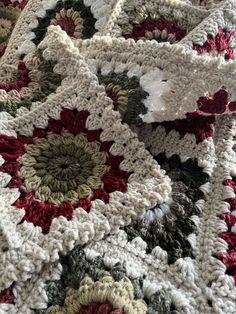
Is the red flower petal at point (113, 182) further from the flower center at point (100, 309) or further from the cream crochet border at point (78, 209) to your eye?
the flower center at point (100, 309)

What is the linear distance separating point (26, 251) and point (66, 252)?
0.18 feet

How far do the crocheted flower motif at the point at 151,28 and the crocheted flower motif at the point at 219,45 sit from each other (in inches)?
3.5

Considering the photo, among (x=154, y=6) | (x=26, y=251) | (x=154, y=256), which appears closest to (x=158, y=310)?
(x=154, y=256)

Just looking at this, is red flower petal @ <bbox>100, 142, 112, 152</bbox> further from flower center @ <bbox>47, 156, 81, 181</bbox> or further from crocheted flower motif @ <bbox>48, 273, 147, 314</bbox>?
crocheted flower motif @ <bbox>48, 273, 147, 314</bbox>

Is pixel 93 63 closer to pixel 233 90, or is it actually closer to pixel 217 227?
pixel 233 90

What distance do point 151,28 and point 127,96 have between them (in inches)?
9.1

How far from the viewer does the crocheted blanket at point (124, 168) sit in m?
0.67

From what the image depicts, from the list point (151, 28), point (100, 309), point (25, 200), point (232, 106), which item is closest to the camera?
point (100, 309)

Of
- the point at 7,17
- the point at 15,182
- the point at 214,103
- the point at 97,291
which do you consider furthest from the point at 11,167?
the point at 7,17

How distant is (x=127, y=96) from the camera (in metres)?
0.83

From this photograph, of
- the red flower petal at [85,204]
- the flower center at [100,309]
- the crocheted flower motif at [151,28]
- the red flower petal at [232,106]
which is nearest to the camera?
the flower center at [100,309]

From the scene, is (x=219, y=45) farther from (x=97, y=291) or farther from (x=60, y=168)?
(x=97, y=291)

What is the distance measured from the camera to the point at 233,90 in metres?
0.82

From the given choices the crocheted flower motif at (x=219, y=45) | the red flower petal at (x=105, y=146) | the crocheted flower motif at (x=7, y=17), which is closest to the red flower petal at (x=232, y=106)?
the crocheted flower motif at (x=219, y=45)
